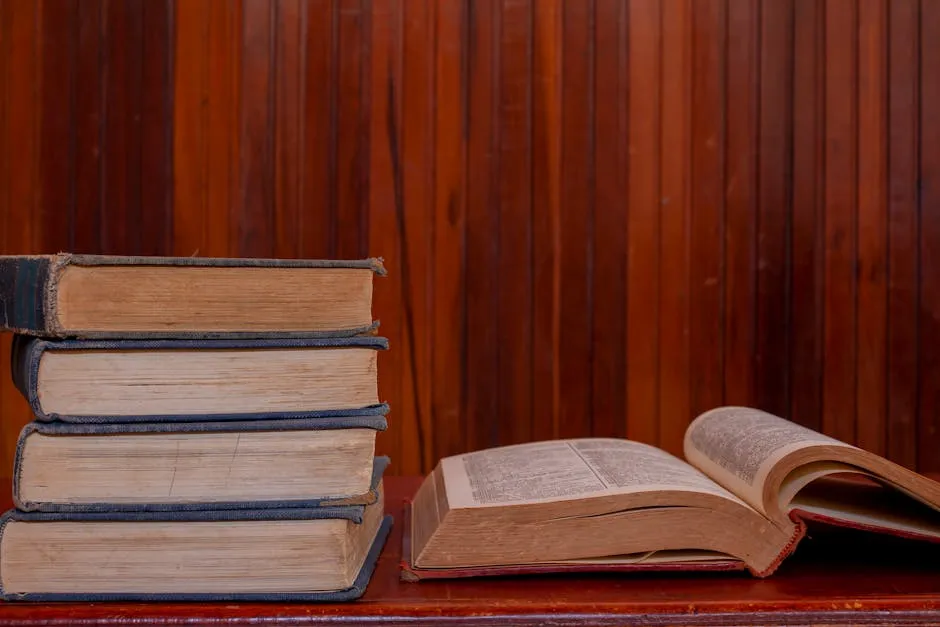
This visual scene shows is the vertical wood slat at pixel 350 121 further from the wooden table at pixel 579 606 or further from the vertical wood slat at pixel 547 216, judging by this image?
the wooden table at pixel 579 606

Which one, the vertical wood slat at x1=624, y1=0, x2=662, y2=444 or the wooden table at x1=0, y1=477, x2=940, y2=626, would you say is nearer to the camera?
the wooden table at x1=0, y1=477, x2=940, y2=626

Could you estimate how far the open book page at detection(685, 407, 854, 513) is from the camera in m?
0.73

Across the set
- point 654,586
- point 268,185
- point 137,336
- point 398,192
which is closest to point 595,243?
point 398,192

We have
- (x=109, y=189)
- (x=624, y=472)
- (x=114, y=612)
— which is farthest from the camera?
(x=109, y=189)

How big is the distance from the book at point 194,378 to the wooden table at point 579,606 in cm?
16

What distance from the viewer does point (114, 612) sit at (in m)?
0.63

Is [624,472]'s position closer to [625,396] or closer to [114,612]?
[114,612]

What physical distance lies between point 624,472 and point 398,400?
682mm

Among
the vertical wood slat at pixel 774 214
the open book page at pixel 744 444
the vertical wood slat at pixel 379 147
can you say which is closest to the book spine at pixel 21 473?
the open book page at pixel 744 444

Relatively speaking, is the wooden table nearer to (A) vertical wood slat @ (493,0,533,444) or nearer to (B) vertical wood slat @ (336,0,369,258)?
(A) vertical wood slat @ (493,0,533,444)

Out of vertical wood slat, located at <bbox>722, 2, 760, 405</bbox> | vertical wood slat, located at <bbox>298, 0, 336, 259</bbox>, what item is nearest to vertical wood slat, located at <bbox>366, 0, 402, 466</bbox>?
vertical wood slat, located at <bbox>298, 0, 336, 259</bbox>

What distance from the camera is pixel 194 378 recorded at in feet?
2.20

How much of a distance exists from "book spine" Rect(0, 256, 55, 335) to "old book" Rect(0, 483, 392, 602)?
16 cm

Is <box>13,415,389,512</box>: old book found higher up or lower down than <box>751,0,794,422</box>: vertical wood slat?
lower down
